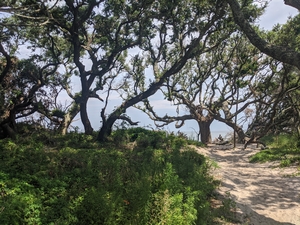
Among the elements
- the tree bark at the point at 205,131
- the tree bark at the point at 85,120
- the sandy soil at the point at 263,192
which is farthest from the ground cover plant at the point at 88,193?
the tree bark at the point at 205,131

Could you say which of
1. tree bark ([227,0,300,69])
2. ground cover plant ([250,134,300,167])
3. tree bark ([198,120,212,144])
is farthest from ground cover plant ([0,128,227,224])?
tree bark ([198,120,212,144])

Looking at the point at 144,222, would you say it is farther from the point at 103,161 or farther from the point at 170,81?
the point at 170,81

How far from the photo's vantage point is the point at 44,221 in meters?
3.35

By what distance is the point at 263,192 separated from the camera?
23.4 ft

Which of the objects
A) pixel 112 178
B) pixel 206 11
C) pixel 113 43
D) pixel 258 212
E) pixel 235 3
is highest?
pixel 206 11

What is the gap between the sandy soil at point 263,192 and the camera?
5.55 metres

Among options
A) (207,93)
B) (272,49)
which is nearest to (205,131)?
(207,93)

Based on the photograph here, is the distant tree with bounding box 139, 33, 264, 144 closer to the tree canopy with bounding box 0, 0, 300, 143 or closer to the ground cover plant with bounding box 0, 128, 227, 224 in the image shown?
the tree canopy with bounding box 0, 0, 300, 143

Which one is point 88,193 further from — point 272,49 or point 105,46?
point 105,46

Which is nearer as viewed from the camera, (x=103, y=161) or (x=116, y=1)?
(x=103, y=161)

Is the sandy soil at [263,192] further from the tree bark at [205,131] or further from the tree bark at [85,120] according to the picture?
the tree bark at [205,131]

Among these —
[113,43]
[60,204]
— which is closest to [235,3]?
[60,204]

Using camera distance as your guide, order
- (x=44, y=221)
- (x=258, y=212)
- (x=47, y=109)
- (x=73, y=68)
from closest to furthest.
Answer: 1. (x=44, y=221)
2. (x=258, y=212)
3. (x=47, y=109)
4. (x=73, y=68)

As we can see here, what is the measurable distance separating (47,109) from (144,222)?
1238 cm
